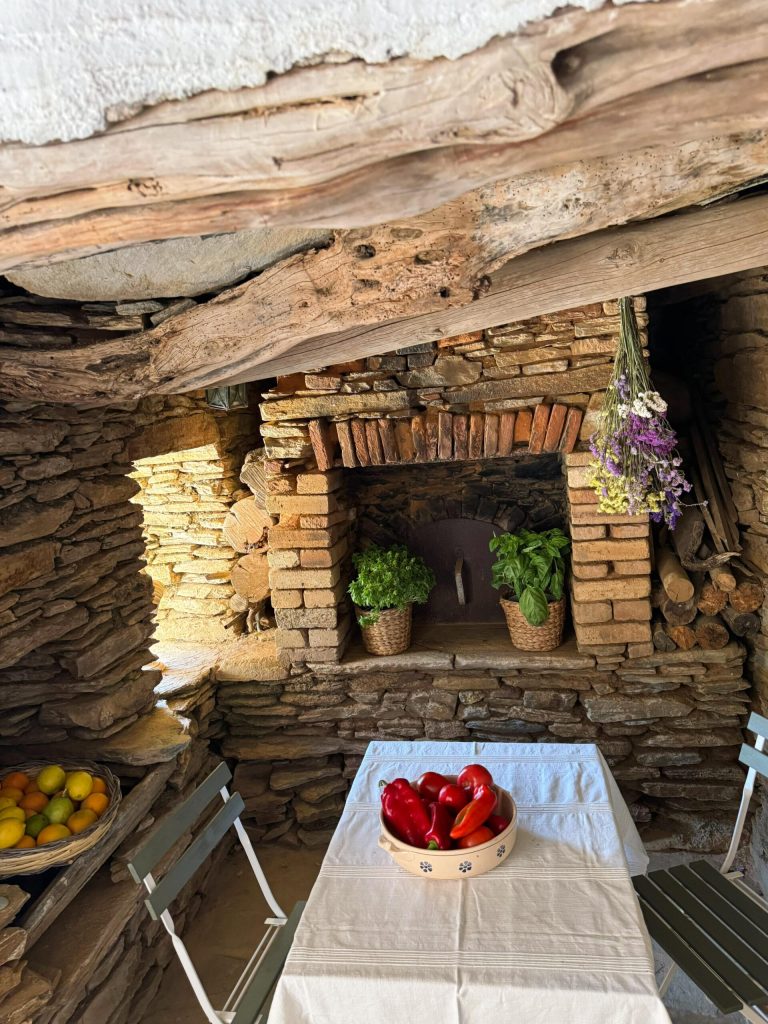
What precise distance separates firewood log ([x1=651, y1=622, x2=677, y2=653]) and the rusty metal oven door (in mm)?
1055

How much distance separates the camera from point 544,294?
8.04ft

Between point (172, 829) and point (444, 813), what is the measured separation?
903mm

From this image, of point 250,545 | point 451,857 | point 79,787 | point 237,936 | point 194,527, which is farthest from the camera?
point 194,527

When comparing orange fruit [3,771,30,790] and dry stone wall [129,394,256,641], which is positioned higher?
dry stone wall [129,394,256,641]

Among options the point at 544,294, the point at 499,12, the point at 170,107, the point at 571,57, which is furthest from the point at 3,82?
the point at 544,294

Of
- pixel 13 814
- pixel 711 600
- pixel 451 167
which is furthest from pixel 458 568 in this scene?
pixel 451 167

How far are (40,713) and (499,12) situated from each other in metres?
3.19

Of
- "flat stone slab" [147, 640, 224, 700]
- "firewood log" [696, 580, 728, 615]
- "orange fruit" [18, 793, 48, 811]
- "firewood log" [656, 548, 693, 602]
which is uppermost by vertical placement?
"firewood log" [656, 548, 693, 602]

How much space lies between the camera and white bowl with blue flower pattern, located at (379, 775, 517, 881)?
231cm

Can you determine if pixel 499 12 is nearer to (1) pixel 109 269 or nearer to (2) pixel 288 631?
(1) pixel 109 269

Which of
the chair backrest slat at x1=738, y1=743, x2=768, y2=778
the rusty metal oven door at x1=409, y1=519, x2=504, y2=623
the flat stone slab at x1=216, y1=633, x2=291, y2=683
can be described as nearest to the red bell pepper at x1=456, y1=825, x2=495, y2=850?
the chair backrest slat at x1=738, y1=743, x2=768, y2=778

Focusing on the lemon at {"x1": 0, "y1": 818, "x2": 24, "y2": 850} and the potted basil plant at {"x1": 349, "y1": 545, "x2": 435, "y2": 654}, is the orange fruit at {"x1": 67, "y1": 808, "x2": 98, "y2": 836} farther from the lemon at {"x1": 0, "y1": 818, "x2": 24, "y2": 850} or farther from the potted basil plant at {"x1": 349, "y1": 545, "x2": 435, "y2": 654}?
the potted basil plant at {"x1": 349, "y1": 545, "x2": 435, "y2": 654}

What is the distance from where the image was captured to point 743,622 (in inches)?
149

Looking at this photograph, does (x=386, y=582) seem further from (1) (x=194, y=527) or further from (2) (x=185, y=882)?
(2) (x=185, y=882)
